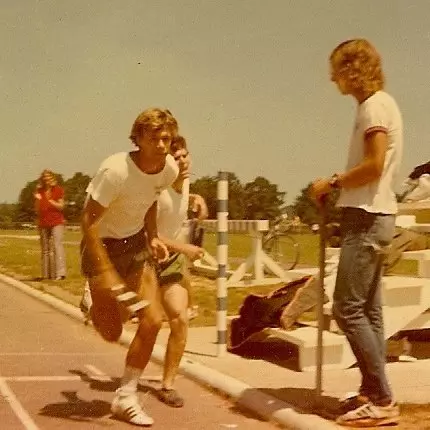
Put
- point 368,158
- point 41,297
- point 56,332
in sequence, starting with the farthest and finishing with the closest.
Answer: point 41,297 → point 56,332 → point 368,158

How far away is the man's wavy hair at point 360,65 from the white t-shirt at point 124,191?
4.05 feet

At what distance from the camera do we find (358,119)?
5.11m

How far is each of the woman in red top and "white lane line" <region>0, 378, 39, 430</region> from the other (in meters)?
10.0

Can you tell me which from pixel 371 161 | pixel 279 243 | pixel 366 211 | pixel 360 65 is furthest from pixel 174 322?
pixel 279 243

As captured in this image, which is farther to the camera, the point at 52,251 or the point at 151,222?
the point at 52,251

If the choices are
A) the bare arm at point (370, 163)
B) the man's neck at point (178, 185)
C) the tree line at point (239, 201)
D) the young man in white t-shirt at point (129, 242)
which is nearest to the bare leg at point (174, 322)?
the young man in white t-shirt at point (129, 242)

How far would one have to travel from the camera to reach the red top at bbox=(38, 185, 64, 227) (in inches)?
660

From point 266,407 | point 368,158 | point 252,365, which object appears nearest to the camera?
point 368,158

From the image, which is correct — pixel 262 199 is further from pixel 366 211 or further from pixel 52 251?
pixel 366 211

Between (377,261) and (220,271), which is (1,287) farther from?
(377,261)

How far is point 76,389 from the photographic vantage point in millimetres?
6527

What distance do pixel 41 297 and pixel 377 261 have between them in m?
9.16

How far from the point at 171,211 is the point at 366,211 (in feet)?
5.33

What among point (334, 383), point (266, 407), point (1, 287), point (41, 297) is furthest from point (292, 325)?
point (1, 287)
